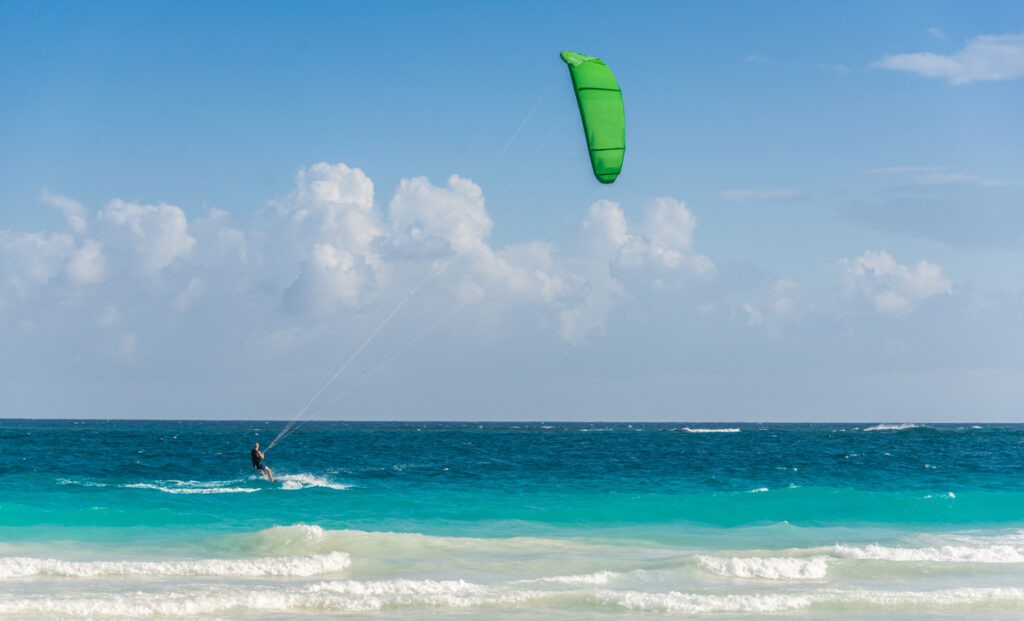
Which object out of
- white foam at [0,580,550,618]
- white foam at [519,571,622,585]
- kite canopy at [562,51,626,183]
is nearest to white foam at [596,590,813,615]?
white foam at [519,571,622,585]

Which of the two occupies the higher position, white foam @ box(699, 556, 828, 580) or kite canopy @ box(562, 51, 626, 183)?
kite canopy @ box(562, 51, 626, 183)

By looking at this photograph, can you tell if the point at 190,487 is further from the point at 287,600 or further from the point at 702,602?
the point at 702,602

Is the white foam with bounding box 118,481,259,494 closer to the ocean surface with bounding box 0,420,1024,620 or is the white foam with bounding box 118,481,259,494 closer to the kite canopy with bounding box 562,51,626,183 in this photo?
the ocean surface with bounding box 0,420,1024,620

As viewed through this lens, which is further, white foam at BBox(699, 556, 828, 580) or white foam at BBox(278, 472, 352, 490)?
white foam at BBox(278, 472, 352, 490)

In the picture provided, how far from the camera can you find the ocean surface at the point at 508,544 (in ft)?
41.8

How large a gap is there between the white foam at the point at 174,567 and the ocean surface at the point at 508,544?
1.4 inches

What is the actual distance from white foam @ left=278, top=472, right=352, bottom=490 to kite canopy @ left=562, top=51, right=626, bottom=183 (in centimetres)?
1274

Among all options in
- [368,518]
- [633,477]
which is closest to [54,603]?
[368,518]

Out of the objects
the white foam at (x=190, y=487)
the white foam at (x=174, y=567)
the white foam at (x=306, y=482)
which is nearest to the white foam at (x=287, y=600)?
the white foam at (x=174, y=567)

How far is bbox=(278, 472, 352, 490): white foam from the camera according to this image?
88.3 feet

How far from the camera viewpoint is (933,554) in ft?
53.6

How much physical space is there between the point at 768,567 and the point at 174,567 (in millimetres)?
9081

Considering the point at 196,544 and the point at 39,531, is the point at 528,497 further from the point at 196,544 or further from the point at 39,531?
the point at 39,531

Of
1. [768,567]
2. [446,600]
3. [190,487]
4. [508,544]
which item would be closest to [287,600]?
[446,600]
